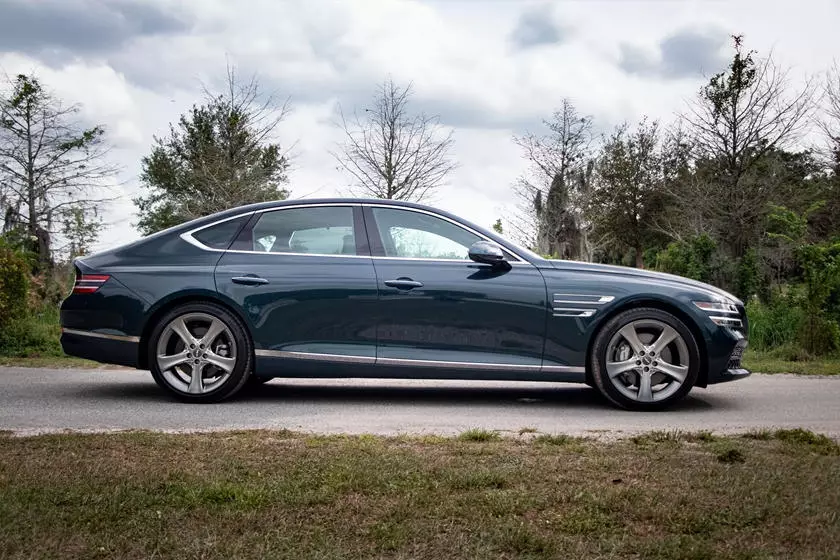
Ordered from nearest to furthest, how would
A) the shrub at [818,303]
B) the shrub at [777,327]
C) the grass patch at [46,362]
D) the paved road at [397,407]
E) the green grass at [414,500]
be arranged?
the green grass at [414,500], the paved road at [397,407], the grass patch at [46,362], the shrub at [818,303], the shrub at [777,327]

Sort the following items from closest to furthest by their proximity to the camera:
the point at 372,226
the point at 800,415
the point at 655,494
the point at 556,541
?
1. the point at 556,541
2. the point at 655,494
3. the point at 800,415
4. the point at 372,226

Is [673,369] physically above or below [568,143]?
below

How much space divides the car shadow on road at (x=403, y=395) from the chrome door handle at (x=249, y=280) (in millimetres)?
960

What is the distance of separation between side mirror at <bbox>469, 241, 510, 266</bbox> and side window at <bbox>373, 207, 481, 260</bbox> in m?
0.16

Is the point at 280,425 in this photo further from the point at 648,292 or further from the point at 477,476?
the point at 648,292

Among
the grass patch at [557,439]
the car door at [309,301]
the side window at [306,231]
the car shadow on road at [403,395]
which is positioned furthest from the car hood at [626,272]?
the grass patch at [557,439]

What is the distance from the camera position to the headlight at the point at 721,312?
6953 mm

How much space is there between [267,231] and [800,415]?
4.32 m

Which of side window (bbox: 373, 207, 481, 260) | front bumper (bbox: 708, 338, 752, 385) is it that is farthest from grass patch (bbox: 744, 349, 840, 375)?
side window (bbox: 373, 207, 481, 260)

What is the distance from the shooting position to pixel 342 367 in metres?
6.97

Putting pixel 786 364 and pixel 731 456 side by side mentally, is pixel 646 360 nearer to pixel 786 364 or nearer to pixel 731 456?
pixel 731 456

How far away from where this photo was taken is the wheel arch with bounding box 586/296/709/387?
272 inches

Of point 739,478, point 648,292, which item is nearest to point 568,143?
point 648,292

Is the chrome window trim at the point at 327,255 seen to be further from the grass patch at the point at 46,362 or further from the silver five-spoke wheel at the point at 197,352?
the grass patch at the point at 46,362
